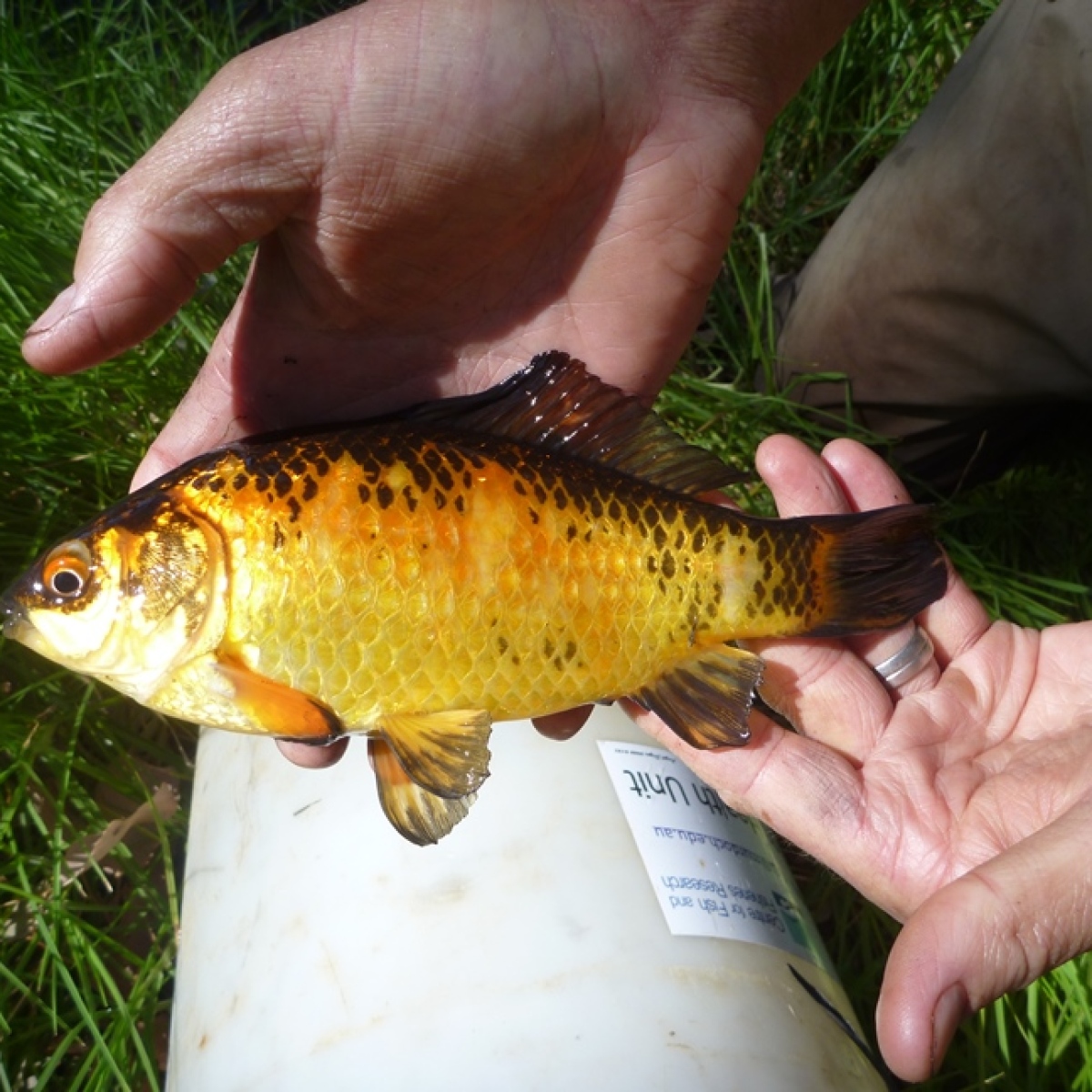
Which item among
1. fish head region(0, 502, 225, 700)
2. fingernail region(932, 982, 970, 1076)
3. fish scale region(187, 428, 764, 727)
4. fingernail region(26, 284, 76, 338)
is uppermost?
fingernail region(26, 284, 76, 338)

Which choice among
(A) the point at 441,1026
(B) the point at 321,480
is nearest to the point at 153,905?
(A) the point at 441,1026

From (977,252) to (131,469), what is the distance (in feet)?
9.25

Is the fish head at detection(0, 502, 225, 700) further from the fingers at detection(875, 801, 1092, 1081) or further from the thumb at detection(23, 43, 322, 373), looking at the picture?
the fingers at detection(875, 801, 1092, 1081)

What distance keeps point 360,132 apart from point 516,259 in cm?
55

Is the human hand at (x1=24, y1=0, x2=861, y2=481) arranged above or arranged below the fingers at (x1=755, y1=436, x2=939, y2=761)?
above

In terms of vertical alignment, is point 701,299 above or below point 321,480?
below

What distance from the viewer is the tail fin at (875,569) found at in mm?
2195

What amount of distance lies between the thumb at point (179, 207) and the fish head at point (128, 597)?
407 millimetres

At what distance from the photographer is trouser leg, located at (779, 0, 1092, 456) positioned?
281 centimetres

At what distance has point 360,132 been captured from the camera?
2.08 metres

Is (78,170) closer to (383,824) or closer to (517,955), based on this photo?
(383,824)

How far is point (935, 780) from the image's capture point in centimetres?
213

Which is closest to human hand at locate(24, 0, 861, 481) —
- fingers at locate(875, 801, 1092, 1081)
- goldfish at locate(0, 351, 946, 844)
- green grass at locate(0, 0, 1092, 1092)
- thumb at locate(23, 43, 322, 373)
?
thumb at locate(23, 43, 322, 373)

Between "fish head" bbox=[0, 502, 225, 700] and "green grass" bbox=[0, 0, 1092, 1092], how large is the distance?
3.27 ft
